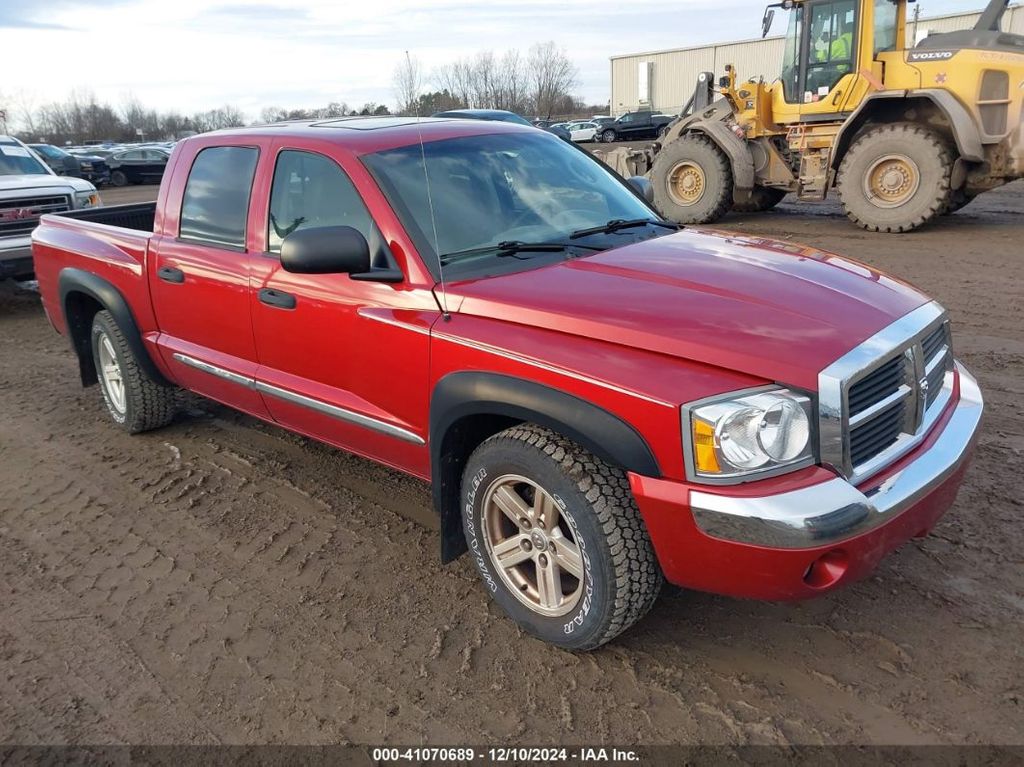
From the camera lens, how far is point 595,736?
2.52 m

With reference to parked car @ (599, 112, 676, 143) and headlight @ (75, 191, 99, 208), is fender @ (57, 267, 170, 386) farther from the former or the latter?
parked car @ (599, 112, 676, 143)

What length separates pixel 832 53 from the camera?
436 inches

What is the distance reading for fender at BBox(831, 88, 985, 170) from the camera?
384 inches

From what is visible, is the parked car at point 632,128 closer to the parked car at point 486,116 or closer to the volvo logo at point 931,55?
the parked car at point 486,116

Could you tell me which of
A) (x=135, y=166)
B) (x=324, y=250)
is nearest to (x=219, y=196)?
(x=324, y=250)

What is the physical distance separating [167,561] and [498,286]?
6.86 ft

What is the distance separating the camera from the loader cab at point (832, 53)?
419 inches

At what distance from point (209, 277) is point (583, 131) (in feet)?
119

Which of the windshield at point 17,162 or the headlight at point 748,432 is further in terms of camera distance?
the windshield at point 17,162

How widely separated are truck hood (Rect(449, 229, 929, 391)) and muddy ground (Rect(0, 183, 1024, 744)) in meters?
1.13

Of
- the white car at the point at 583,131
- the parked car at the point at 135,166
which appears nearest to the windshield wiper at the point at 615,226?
the parked car at the point at 135,166

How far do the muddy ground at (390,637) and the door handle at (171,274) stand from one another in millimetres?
1127

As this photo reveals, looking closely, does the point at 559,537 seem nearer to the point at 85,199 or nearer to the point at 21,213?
the point at 21,213

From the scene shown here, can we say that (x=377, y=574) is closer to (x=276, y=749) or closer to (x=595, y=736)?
(x=276, y=749)
